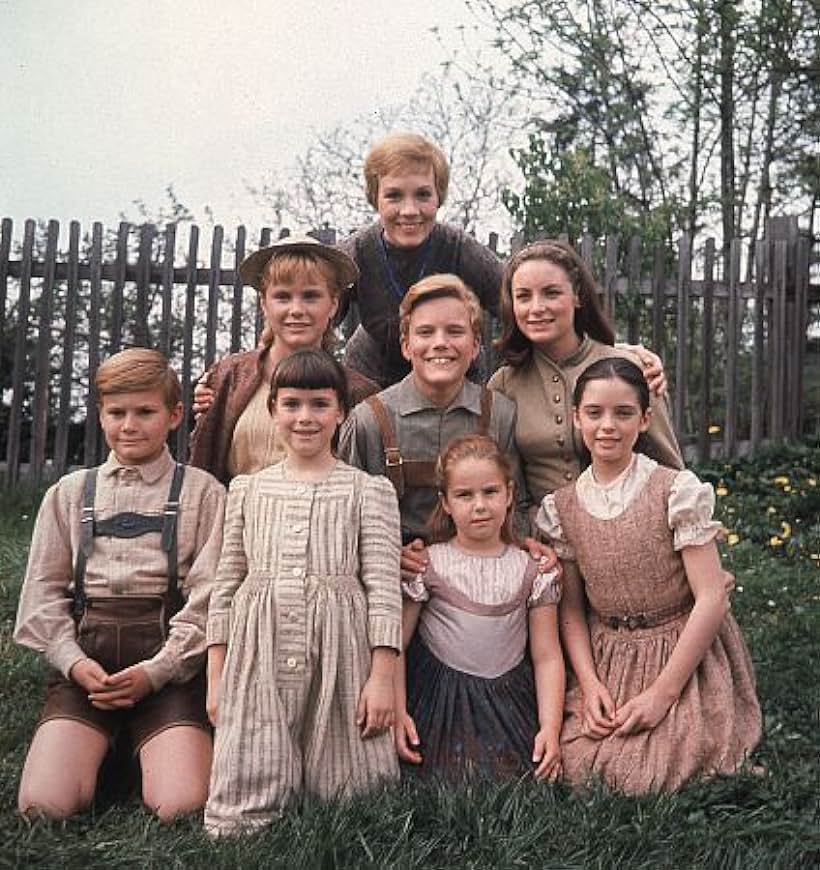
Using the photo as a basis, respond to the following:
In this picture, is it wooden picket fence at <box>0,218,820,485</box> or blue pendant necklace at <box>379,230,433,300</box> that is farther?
wooden picket fence at <box>0,218,820,485</box>

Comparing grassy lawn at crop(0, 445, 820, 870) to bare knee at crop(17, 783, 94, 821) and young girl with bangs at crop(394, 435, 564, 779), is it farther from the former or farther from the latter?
young girl with bangs at crop(394, 435, 564, 779)

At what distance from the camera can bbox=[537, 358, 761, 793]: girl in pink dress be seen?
3109mm

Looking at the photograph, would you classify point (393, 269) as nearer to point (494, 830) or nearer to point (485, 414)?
point (485, 414)

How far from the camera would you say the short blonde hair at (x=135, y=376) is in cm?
334

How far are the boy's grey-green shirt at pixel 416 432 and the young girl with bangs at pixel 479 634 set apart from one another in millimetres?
136

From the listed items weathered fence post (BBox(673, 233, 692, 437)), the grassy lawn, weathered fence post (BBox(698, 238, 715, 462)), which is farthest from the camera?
weathered fence post (BBox(698, 238, 715, 462))

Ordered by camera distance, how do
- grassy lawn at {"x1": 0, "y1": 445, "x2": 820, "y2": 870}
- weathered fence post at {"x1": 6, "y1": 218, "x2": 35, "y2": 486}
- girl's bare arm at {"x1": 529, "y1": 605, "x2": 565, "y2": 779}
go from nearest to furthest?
grassy lawn at {"x1": 0, "y1": 445, "x2": 820, "y2": 870}
girl's bare arm at {"x1": 529, "y1": 605, "x2": 565, "y2": 779}
weathered fence post at {"x1": 6, "y1": 218, "x2": 35, "y2": 486}

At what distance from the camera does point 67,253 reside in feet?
26.9

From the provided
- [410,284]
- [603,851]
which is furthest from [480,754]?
[410,284]

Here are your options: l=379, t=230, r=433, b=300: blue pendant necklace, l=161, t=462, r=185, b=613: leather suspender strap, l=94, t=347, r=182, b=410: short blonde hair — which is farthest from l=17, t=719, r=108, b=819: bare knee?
l=379, t=230, r=433, b=300: blue pendant necklace

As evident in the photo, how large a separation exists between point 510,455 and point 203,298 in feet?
17.7

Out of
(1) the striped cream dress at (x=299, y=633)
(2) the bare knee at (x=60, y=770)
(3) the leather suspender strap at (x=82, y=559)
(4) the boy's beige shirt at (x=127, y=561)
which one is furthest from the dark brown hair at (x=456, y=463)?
(2) the bare knee at (x=60, y=770)

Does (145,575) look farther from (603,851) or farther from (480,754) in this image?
(603,851)

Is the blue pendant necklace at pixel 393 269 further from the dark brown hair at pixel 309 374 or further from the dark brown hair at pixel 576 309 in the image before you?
the dark brown hair at pixel 309 374
